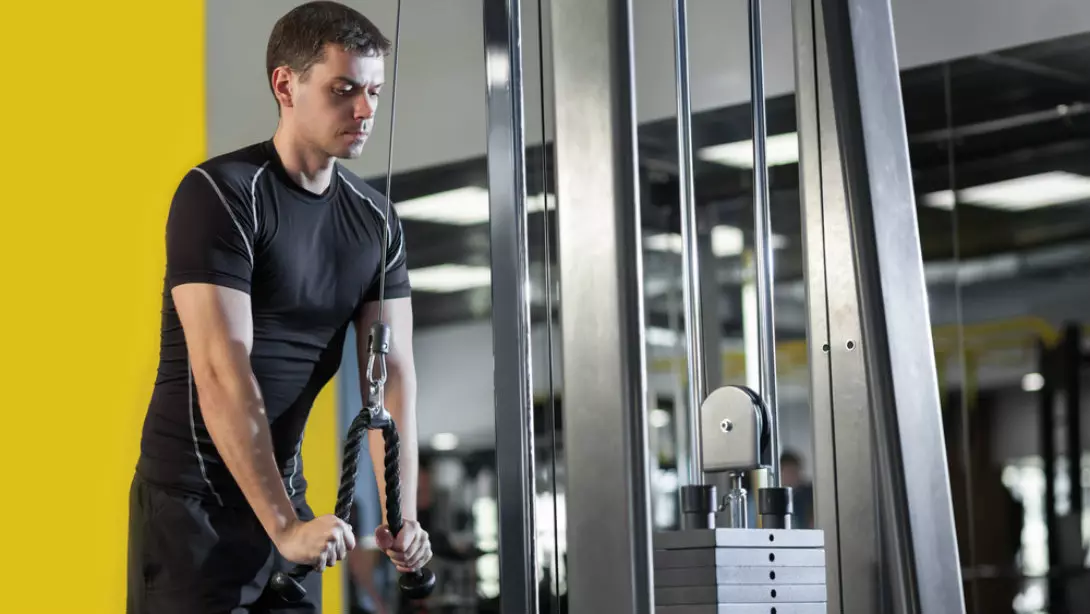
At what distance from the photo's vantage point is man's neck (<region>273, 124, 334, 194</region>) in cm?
189

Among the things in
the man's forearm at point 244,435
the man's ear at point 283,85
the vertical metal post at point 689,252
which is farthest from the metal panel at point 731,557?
the man's ear at point 283,85

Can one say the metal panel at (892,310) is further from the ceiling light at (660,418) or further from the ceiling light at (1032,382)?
the ceiling light at (660,418)

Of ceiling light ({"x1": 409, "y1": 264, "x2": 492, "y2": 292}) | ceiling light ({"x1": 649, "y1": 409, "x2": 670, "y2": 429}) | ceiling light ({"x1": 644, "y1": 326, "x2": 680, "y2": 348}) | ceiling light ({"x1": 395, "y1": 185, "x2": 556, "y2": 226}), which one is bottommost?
ceiling light ({"x1": 649, "y1": 409, "x2": 670, "y2": 429})

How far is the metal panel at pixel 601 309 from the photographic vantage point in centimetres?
90

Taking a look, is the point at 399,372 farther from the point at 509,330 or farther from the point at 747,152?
the point at 747,152

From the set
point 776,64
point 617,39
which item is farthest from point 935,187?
point 617,39

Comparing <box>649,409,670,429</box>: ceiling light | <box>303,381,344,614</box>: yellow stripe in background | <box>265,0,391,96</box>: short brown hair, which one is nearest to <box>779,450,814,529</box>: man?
<box>649,409,670,429</box>: ceiling light

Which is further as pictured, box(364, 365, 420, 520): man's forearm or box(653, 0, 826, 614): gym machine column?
box(364, 365, 420, 520): man's forearm

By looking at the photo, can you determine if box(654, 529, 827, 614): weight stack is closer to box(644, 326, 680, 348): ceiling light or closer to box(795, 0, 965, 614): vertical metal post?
box(795, 0, 965, 614): vertical metal post

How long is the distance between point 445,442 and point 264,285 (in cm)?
158

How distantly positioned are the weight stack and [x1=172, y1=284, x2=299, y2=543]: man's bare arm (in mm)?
597

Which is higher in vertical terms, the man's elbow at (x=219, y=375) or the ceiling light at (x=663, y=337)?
the ceiling light at (x=663, y=337)

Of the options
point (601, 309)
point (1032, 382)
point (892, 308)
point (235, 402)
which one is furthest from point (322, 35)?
point (1032, 382)

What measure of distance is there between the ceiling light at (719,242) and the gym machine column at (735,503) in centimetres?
178
